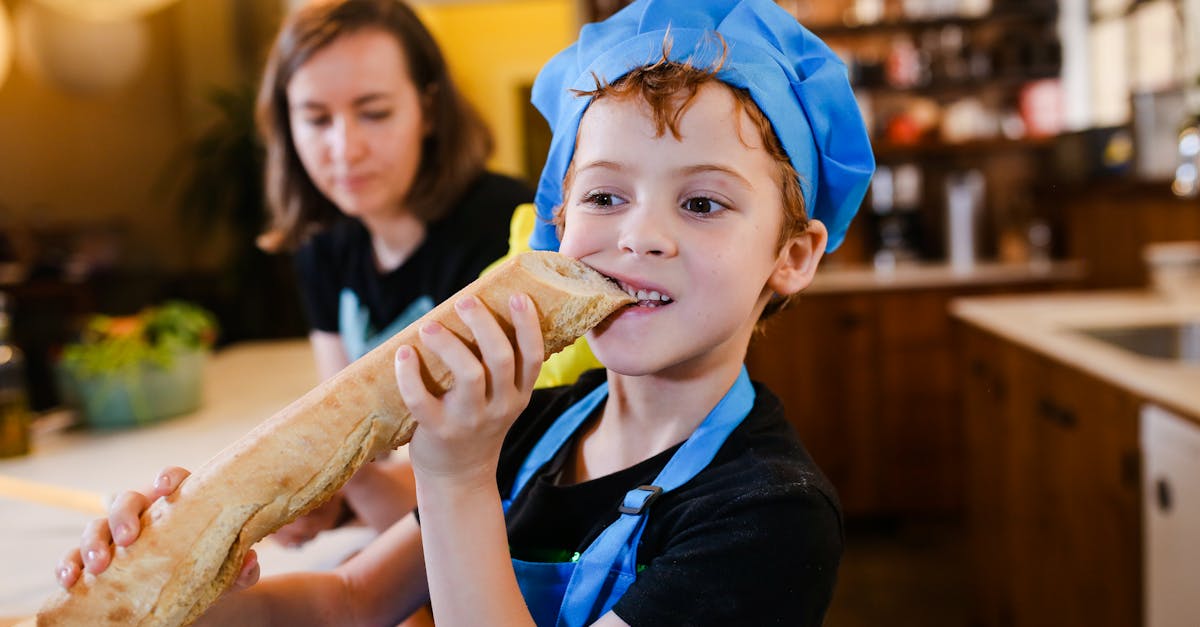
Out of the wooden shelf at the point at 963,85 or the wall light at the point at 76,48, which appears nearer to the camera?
the wall light at the point at 76,48

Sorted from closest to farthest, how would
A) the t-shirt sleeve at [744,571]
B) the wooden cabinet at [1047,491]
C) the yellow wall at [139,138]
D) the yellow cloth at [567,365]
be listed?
the t-shirt sleeve at [744,571]
the yellow cloth at [567,365]
the wooden cabinet at [1047,491]
the yellow wall at [139,138]

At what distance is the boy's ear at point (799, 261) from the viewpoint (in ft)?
2.92

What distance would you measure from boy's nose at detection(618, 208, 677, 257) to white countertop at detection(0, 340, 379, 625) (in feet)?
2.05

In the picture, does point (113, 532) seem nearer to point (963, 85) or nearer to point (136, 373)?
point (136, 373)

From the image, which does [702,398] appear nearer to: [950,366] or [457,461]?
[457,461]

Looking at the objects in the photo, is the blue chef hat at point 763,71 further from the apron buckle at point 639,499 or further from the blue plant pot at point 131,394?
the blue plant pot at point 131,394

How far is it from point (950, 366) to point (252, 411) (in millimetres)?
3175

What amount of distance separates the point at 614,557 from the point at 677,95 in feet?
1.31

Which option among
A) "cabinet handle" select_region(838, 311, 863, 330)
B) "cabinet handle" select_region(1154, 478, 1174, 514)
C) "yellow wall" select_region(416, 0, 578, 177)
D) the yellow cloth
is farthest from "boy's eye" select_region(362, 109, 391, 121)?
"yellow wall" select_region(416, 0, 578, 177)

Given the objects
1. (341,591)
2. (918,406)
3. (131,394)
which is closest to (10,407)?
(131,394)

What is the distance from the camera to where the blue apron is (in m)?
0.80

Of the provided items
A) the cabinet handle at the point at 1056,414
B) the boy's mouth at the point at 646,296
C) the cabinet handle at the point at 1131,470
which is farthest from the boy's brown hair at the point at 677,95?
the cabinet handle at the point at 1056,414

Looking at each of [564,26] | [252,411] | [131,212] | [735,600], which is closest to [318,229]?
[252,411]

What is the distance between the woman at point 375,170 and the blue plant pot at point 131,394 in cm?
47
